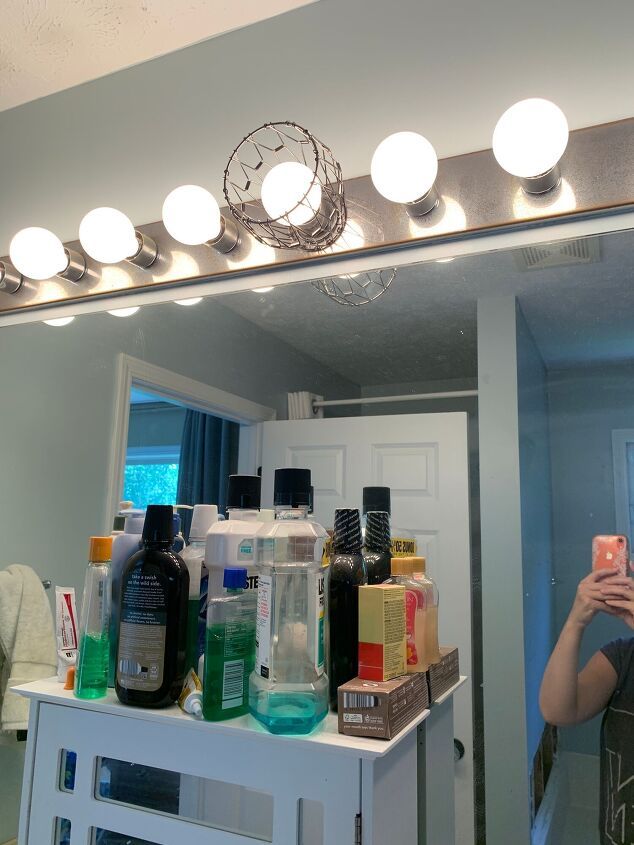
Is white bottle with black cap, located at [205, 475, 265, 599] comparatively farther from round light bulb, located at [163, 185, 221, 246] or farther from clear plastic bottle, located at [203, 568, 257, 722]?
round light bulb, located at [163, 185, 221, 246]

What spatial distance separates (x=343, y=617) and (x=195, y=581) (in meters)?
0.20

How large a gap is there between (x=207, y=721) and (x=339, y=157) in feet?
2.91

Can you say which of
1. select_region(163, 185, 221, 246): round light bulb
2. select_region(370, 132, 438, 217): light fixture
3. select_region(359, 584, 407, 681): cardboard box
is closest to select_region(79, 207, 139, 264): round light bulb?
select_region(163, 185, 221, 246): round light bulb

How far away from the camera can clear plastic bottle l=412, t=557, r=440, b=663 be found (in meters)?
0.76

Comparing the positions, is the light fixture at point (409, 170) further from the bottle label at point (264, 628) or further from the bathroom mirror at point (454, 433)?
the bottle label at point (264, 628)

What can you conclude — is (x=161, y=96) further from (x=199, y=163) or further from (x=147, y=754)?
(x=147, y=754)

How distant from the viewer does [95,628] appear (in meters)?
0.79

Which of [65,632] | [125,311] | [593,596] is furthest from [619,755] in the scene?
[125,311]

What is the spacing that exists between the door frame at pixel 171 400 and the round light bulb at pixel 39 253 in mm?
252

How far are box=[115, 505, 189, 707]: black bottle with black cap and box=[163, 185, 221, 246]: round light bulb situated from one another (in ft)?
1.85

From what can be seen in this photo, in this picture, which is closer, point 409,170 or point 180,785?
point 180,785

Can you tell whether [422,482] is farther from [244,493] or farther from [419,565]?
[244,493]

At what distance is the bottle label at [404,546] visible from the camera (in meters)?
0.84

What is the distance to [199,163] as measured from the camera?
4.02 feet
